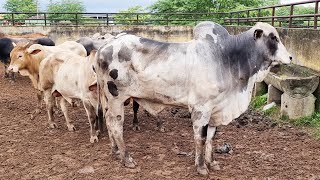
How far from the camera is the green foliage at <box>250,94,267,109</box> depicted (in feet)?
26.4

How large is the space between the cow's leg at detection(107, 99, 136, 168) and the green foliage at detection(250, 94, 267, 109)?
413cm

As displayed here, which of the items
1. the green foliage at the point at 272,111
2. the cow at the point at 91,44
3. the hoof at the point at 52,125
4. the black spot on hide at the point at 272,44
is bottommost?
the hoof at the point at 52,125

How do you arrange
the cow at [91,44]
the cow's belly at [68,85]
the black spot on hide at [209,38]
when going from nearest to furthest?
the black spot on hide at [209,38]
the cow's belly at [68,85]
the cow at [91,44]

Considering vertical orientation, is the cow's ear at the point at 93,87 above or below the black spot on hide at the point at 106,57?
below

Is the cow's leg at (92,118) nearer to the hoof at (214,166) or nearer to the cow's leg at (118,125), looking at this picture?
the cow's leg at (118,125)

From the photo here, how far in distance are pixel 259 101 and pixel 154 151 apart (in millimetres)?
3670

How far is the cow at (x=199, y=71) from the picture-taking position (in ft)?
14.1

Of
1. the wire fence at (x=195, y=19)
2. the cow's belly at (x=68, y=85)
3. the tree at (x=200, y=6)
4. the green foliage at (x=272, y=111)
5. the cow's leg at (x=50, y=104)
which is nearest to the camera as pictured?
the cow's belly at (x=68, y=85)

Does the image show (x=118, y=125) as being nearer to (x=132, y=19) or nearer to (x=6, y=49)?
(x=6, y=49)

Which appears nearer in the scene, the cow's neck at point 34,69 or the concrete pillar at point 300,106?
the concrete pillar at point 300,106

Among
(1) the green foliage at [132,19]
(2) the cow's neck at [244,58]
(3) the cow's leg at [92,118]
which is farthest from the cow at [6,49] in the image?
(2) the cow's neck at [244,58]

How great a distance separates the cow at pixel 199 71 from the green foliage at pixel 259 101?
3567mm

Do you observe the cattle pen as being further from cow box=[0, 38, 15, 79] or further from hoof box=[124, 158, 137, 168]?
cow box=[0, 38, 15, 79]

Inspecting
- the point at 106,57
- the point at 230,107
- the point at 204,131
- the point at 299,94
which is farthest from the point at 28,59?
the point at 299,94
